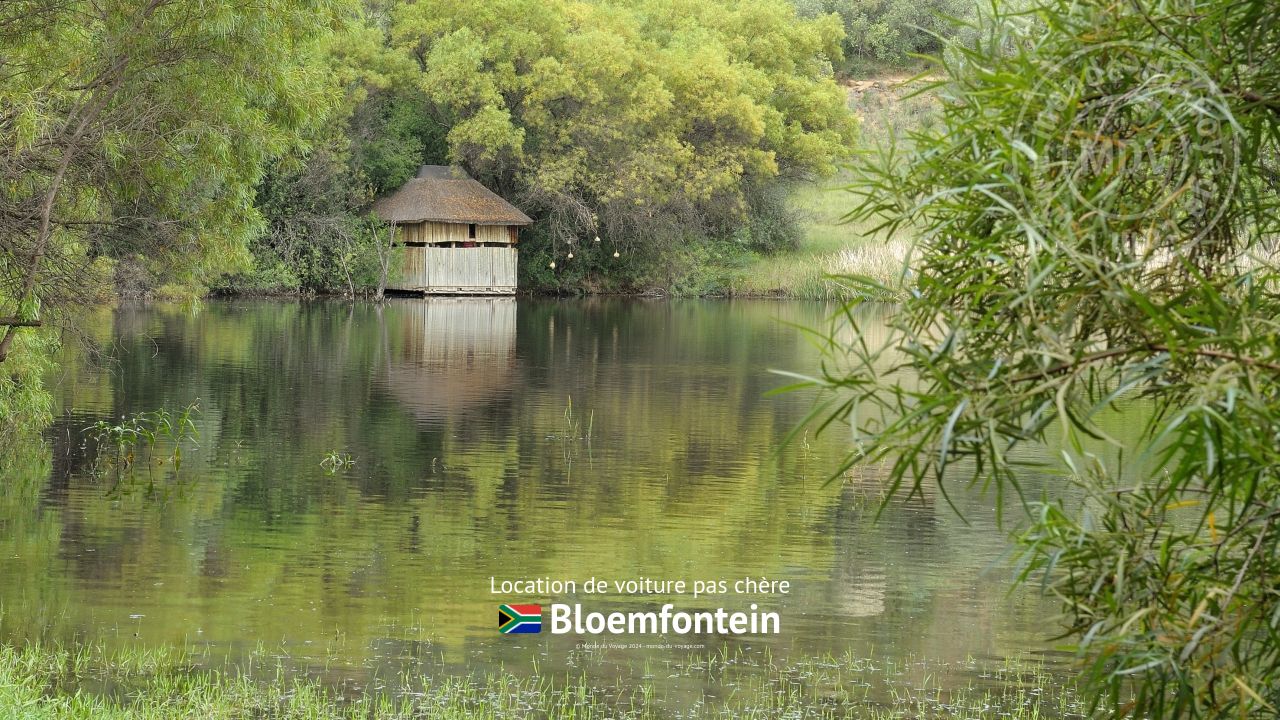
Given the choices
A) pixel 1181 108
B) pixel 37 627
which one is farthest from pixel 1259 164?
pixel 37 627

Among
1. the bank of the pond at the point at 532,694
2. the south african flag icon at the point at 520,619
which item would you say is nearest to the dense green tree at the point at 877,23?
the south african flag icon at the point at 520,619

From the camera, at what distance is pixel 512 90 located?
170 ft

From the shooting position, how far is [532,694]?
9.03 m

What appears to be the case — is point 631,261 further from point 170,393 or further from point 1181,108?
point 1181,108

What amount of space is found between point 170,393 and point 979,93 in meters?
21.7

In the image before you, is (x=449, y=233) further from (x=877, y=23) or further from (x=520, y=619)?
(x=520, y=619)

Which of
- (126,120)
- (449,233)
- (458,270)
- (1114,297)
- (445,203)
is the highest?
(126,120)

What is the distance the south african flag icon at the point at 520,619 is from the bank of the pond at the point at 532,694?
1.14 metres

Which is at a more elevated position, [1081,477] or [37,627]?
[1081,477]

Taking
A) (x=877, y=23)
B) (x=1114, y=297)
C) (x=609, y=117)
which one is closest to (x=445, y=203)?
(x=609, y=117)

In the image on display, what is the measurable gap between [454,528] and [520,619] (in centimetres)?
340

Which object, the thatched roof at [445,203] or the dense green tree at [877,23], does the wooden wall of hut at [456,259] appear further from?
the dense green tree at [877,23]

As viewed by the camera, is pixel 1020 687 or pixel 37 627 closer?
pixel 1020 687

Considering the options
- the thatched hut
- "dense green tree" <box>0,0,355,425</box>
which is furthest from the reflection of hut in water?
"dense green tree" <box>0,0,355,425</box>
